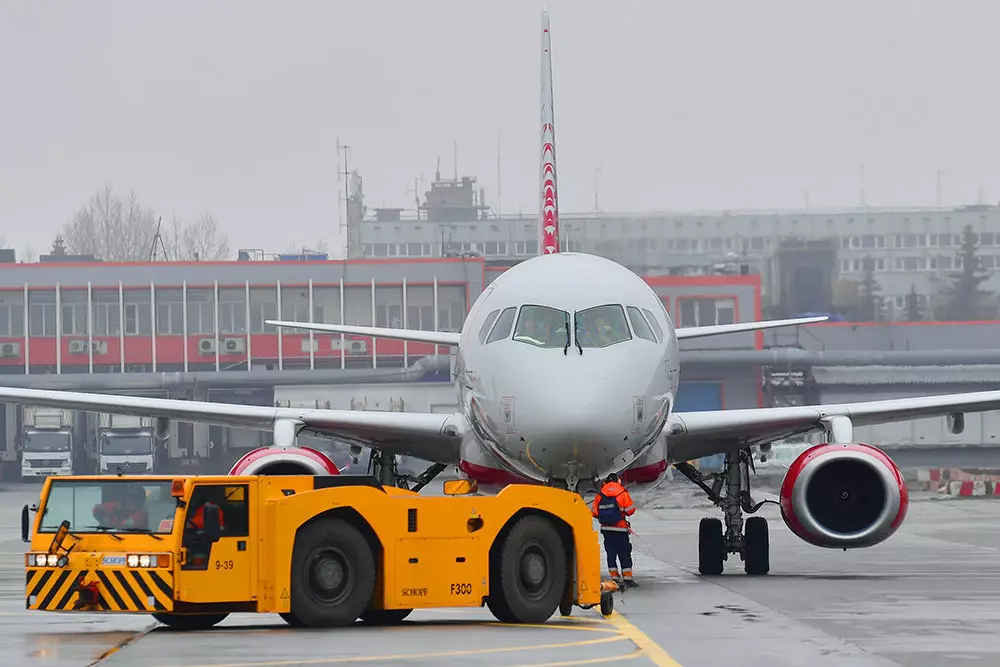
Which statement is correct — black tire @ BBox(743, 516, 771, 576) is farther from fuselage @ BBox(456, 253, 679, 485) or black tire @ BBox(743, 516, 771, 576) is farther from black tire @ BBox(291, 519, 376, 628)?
black tire @ BBox(291, 519, 376, 628)

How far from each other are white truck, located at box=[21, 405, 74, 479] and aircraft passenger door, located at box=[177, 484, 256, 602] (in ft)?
174

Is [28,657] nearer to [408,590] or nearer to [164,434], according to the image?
[408,590]

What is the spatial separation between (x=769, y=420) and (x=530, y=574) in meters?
7.29

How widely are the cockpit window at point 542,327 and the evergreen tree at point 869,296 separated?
63.1 meters

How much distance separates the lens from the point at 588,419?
1867 centimetres

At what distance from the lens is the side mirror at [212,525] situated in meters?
15.9

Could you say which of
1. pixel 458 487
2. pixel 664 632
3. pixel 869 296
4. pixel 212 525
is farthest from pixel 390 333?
pixel 869 296

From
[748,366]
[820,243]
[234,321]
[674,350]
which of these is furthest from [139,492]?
[820,243]

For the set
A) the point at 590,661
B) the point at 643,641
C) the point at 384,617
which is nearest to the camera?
the point at 590,661

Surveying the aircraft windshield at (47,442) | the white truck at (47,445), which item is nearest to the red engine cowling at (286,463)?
the white truck at (47,445)

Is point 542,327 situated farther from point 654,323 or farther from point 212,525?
point 212,525

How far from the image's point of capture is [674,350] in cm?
2127

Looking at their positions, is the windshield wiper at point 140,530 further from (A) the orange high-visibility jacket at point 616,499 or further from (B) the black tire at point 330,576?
(A) the orange high-visibility jacket at point 616,499

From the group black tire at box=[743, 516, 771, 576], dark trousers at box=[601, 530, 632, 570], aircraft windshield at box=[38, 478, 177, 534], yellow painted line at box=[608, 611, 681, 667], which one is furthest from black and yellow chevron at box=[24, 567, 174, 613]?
black tire at box=[743, 516, 771, 576]
